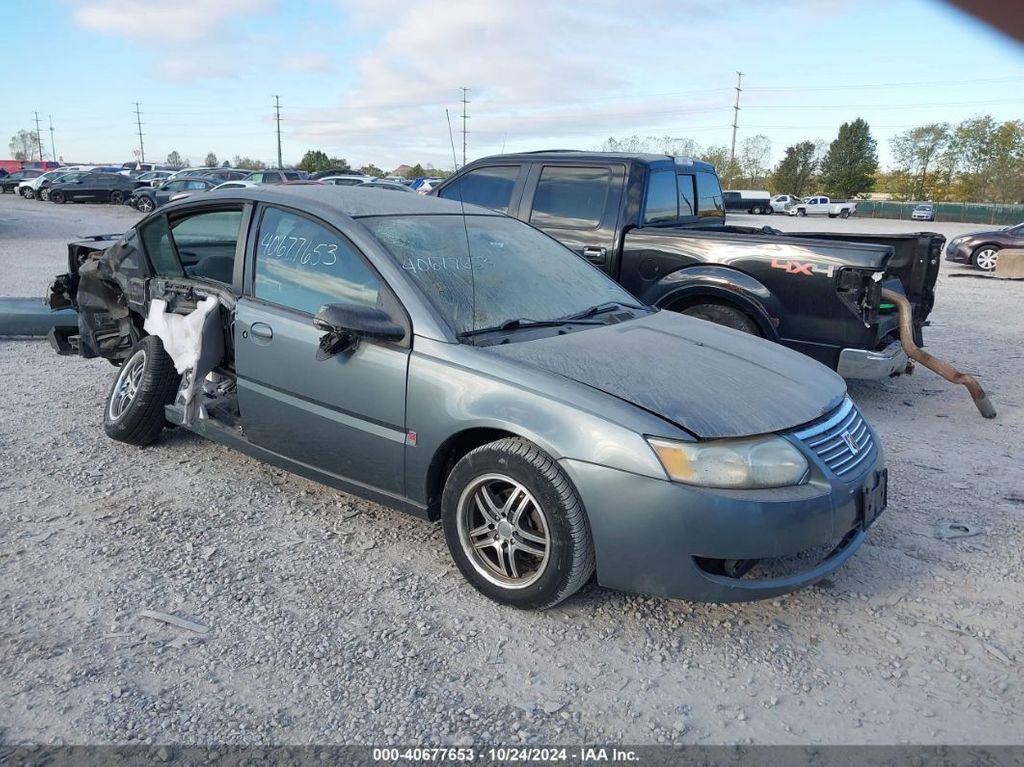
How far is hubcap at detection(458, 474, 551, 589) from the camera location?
3.15 meters

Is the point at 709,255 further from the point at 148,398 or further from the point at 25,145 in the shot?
the point at 25,145

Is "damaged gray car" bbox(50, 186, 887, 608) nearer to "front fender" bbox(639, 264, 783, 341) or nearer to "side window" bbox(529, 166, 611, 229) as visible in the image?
"front fender" bbox(639, 264, 783, 341)

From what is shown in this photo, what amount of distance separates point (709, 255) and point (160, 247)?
12.7 ft

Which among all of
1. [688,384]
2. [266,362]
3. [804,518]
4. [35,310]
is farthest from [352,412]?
[35,310]

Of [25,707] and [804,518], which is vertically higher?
[804,518]

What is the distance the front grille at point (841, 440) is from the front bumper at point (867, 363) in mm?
2139

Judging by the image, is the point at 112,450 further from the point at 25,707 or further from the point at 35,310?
the point at 35,310

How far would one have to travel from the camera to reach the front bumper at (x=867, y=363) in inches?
217

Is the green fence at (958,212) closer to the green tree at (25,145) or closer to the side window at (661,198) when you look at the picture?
the side window at (661,198)

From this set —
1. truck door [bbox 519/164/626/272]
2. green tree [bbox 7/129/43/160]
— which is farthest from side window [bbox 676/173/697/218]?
green tree [bbox 7/129/43/160]

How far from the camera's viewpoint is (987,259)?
17.5 metres


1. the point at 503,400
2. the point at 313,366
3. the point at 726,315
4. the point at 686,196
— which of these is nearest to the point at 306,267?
the point at 313,366

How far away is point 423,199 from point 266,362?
4.30 feet

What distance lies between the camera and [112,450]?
4887 millimetres
